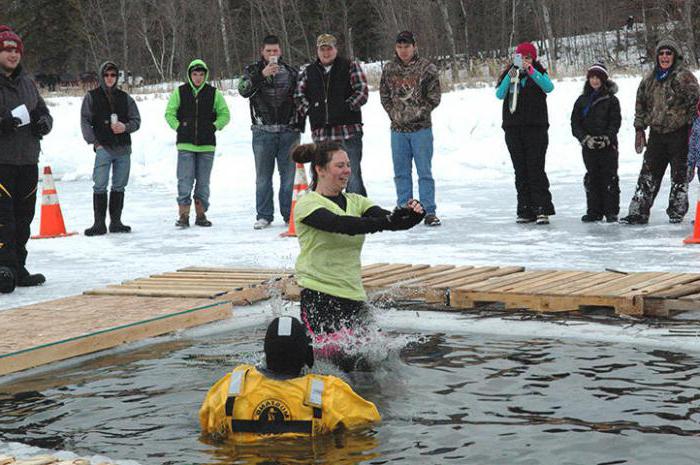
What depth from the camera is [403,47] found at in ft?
41.6

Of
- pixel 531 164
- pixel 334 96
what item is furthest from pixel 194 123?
pixel 531 164

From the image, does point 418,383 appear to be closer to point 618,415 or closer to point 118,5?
point 618,415

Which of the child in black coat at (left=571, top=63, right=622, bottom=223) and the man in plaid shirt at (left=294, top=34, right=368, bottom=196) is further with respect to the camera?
the man in plaid shirt at (left=294, top=34, right=368, bottom=196)

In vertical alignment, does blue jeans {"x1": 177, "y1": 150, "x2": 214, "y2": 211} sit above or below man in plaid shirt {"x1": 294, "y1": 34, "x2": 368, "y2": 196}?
below

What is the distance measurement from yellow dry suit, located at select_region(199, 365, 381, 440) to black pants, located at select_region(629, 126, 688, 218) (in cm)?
779

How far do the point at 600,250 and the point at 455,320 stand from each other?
304 centimetres

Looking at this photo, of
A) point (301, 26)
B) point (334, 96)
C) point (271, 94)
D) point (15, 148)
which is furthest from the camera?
point (301, 26)

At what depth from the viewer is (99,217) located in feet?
44.6

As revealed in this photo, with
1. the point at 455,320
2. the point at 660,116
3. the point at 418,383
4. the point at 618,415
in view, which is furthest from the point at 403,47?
the point at 618,415

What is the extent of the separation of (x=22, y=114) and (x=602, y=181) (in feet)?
20.9

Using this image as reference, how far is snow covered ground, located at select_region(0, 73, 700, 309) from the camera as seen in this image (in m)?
10.6

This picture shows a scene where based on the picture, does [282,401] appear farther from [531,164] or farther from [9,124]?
[531,164]

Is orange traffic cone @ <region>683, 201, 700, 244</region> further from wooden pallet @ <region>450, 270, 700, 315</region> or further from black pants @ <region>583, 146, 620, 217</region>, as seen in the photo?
wooden pallet @ <region>450, 270, 700, 315</region>

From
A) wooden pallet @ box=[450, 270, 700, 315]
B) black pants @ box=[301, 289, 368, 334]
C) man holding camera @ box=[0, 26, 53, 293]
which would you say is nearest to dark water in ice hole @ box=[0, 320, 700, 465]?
black pants @ box=[301, 289, 368, 334]
